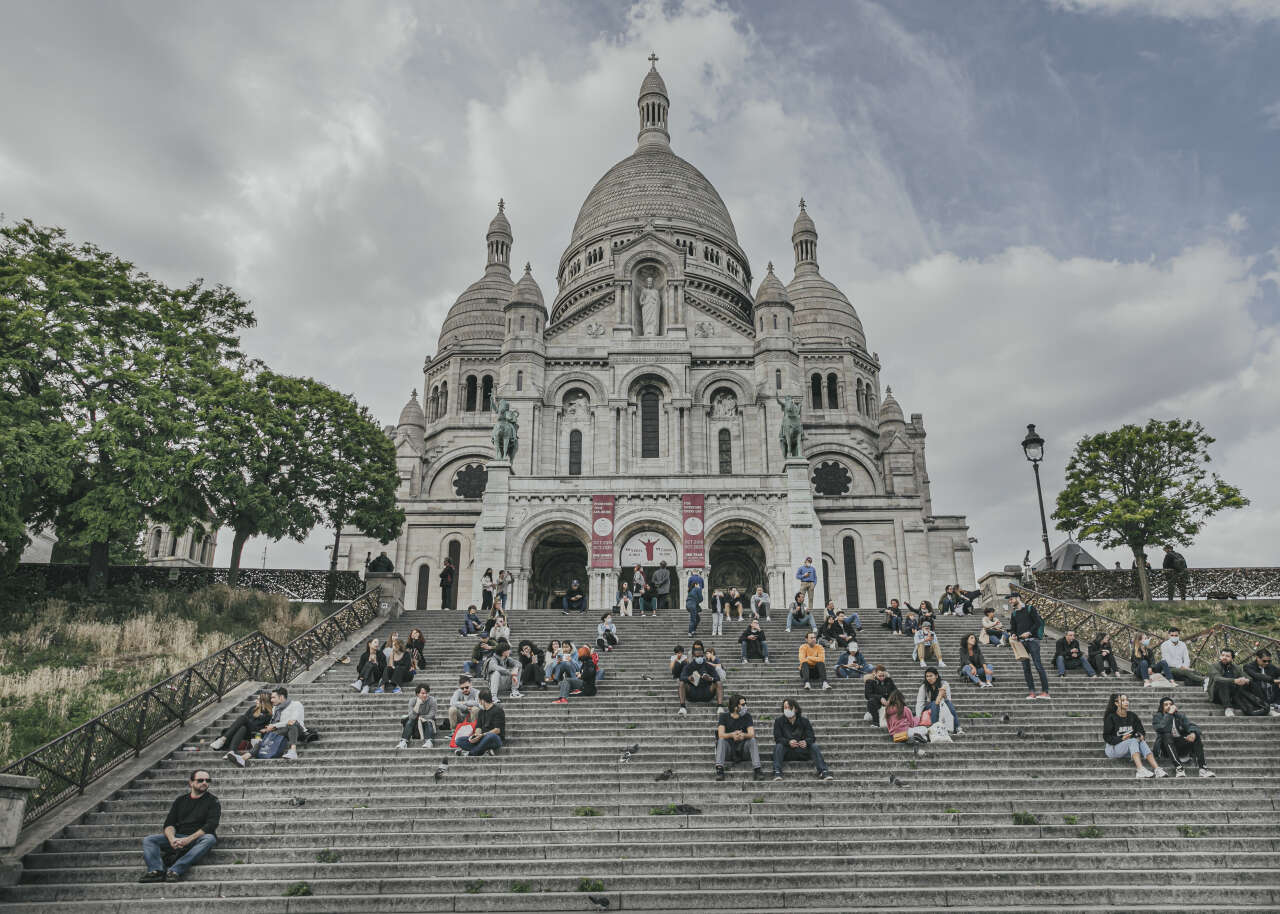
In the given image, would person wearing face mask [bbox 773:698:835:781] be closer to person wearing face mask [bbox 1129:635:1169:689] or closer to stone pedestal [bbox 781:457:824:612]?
person wearing face mask [bbox 1129:635:1169:689]

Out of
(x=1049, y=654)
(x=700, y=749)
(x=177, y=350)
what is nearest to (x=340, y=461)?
(x=177, y=350)

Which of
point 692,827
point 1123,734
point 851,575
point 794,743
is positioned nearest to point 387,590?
point 794,743

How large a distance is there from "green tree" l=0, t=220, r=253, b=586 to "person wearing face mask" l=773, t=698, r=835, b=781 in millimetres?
16889

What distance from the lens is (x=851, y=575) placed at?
37.5 meters

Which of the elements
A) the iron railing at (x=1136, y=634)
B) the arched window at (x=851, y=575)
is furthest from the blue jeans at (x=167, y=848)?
the arched window at (x=851, y=575)

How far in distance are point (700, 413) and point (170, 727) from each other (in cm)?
2547

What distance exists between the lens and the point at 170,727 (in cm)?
1385

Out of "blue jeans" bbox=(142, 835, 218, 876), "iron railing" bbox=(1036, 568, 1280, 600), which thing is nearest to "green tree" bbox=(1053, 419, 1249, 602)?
"iron railing" bbox=(1036, 568, 1280, 600)

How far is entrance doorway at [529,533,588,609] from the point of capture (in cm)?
3397

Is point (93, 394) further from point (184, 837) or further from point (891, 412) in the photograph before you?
point (891, 412)

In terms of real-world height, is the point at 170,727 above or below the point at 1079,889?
above

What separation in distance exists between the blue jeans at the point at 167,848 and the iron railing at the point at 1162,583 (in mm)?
22828

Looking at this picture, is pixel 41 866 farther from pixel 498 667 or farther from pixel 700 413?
pixel 700 413

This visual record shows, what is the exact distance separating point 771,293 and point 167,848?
3228 centimetres
